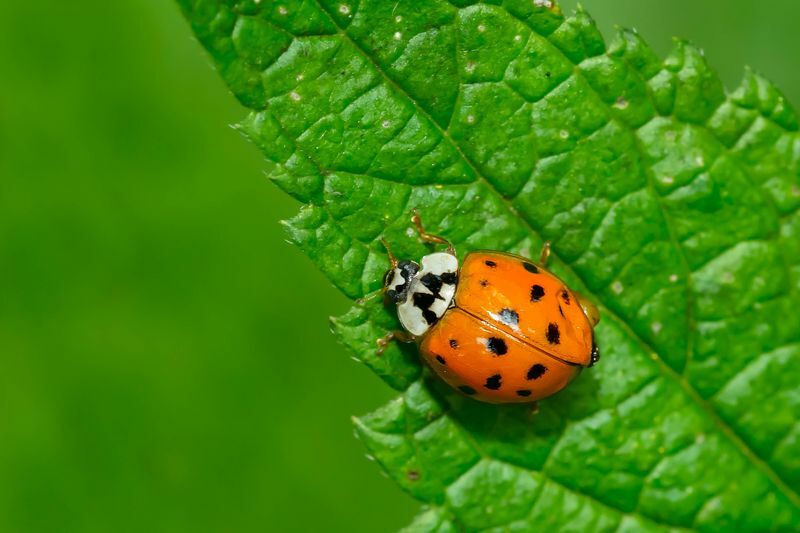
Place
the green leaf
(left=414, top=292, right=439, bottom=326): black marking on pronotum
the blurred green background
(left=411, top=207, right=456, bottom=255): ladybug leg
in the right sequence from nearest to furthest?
the green leaf
(left=411, top=207, right=456, bottom=255): ladybug leg
(left=414, top=292, right=439, bottom=326): black marking on pronotum
the blurred green background

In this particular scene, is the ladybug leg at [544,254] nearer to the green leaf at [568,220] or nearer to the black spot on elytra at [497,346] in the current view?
the green leaf at [568,220]

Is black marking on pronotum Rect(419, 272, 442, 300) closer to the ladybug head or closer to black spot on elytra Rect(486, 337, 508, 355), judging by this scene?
the ladybug head

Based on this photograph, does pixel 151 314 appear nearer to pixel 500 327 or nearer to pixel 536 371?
pixel 500 327

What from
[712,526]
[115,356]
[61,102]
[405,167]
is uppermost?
[61,102]

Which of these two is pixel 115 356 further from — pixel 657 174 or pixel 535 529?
pixel 657 174

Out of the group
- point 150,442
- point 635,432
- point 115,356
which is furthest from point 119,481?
point 635,432

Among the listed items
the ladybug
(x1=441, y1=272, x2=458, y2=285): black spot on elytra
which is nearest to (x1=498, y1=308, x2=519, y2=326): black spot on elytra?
the ladybug
